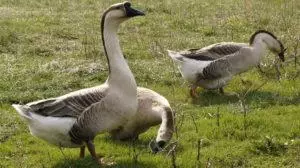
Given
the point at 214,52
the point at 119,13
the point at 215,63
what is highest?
the point at 119,13

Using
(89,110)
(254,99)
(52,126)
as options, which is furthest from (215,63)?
(52,126)

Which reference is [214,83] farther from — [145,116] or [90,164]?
[90,164]

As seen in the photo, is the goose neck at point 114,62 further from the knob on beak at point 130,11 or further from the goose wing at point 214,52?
the goose wing at point 214,52

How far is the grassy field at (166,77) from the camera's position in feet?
25.7

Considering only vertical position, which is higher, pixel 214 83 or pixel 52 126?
pixel 52 126

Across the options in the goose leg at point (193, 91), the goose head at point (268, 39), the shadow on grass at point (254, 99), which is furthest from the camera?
the goose head at point (268, 39)

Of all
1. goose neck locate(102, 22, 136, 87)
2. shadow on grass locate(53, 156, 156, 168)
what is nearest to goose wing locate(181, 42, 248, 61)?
goose neck locate(102, 22, 136, 87)

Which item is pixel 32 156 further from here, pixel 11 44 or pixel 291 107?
pixel 11 44

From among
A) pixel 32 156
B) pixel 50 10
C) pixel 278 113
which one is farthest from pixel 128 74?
pixel 50 10

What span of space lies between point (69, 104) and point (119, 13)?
1.41 meters

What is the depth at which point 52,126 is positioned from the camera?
7.24 meters

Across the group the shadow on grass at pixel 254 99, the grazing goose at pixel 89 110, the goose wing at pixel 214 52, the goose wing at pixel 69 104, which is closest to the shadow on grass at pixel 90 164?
the grazing goose at pixel 89 110

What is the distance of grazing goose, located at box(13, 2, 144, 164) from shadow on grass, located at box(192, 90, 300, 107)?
3.30 m

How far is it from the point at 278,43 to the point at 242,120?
3.32m
